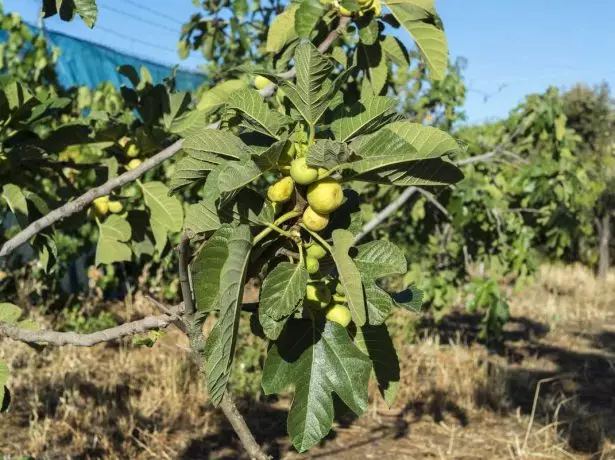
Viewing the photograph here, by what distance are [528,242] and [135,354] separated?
2905 mm

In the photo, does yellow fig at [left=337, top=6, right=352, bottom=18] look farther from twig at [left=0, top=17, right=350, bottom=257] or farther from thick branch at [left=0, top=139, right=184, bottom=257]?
thick branch at [left=0, top=139, right=184, bottom=257]

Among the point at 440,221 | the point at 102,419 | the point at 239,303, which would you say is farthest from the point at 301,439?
the point at 440,221

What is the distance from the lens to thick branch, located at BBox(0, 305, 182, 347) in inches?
40.7

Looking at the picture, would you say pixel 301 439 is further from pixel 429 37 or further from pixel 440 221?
pixel 440 221

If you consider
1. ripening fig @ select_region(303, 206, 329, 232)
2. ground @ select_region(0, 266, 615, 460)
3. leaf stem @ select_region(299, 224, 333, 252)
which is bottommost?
ground @ select_region(0, 266, 615, 460)

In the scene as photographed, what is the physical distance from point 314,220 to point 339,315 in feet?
0.51

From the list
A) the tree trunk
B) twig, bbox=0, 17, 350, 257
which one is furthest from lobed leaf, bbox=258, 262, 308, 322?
the tree trunk

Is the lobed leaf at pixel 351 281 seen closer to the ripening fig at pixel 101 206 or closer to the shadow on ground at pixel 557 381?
the ripening fig at pixel 101 206

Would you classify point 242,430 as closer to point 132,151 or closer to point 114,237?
point 114,237

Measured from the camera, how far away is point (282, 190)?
90 cm

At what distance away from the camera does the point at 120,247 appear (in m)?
1.89

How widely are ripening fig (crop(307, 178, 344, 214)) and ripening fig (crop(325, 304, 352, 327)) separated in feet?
0.55

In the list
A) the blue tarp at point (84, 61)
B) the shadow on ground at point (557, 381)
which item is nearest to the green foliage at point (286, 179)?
the shadow on ground at point (557, 381)

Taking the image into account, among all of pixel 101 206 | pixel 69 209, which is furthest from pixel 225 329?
pixel 101 206
